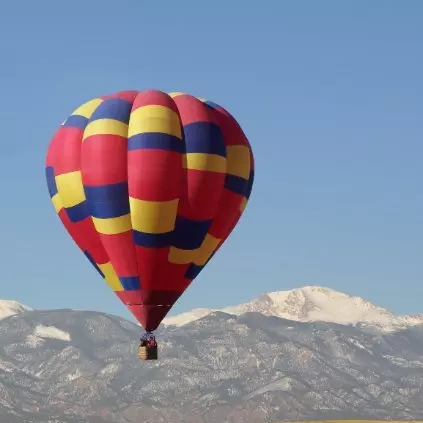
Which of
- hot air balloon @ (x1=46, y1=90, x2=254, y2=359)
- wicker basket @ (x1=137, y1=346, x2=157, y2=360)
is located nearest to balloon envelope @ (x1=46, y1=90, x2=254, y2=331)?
hot air balloon @ (x1=46, y1=90, x2=254, y2=359)

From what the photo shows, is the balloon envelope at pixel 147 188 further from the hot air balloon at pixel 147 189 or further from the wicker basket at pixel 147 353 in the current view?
the wicker basket at pixel 147 353

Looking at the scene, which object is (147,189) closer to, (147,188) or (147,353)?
(147,188)

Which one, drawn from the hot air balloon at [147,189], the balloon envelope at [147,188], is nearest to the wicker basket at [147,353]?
the hot air balloon at [147,189]

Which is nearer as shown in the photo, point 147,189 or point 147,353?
point 147,353

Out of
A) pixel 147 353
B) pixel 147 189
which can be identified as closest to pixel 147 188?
pixel 147 189

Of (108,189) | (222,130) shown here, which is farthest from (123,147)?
(222,130)
